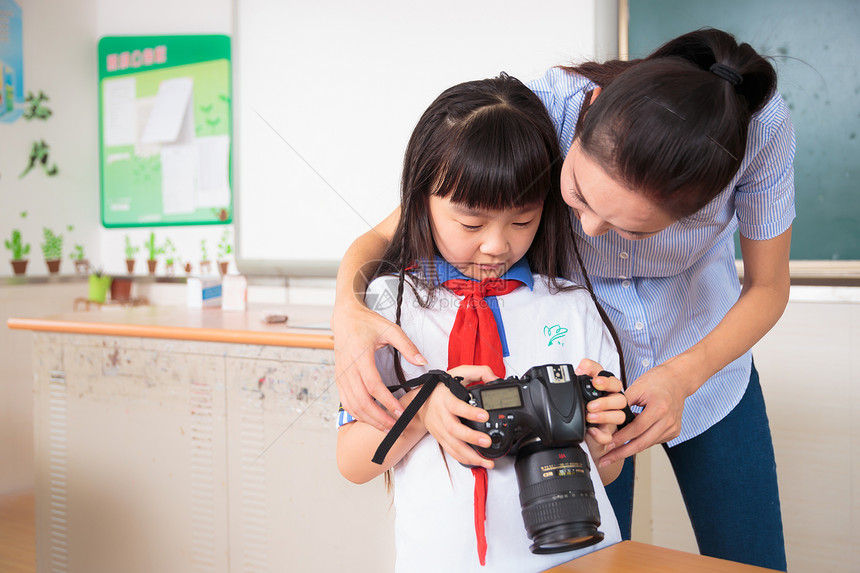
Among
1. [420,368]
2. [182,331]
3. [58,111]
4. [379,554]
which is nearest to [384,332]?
[420,368]

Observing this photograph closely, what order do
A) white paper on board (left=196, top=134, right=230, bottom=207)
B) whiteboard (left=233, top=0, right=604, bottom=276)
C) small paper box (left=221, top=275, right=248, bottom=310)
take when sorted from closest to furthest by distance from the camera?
whiteboard (left=233, top=0, right=604, bottom=276) → small paper box (left=221, top=275, right=248, bottom=310) → white paper on board (left=196, top=134, right=230, bottom=207)

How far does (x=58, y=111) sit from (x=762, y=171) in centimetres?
300

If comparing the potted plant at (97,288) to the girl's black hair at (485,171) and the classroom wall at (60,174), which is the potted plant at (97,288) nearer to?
the classroom wall at (60,174)

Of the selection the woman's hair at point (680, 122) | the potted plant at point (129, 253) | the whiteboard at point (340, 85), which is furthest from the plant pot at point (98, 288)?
the woman's hair at point (680, 122)

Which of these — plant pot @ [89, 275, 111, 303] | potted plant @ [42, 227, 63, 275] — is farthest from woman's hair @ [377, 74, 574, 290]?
potted plant @ [42, 227, 63, 275]

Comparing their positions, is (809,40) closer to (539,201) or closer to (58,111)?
(539,201)

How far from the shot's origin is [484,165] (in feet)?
2.43

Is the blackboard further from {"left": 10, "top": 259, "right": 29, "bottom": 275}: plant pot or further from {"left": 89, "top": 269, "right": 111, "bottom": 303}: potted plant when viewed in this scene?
{"left": 10, "top": 259, "right": 29, "bottom": 275}: plant pot

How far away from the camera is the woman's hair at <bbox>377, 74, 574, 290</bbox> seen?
75cm

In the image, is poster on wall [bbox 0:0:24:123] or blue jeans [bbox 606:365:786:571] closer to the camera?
blue jeans [bbox 606:365:786:571]

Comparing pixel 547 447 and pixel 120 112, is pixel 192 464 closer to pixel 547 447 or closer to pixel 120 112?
pixel 547 447

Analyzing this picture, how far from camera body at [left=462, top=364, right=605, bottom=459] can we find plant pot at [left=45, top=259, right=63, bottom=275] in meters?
2.85

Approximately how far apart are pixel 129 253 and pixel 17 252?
429mm

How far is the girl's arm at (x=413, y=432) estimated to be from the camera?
2.04 ft
